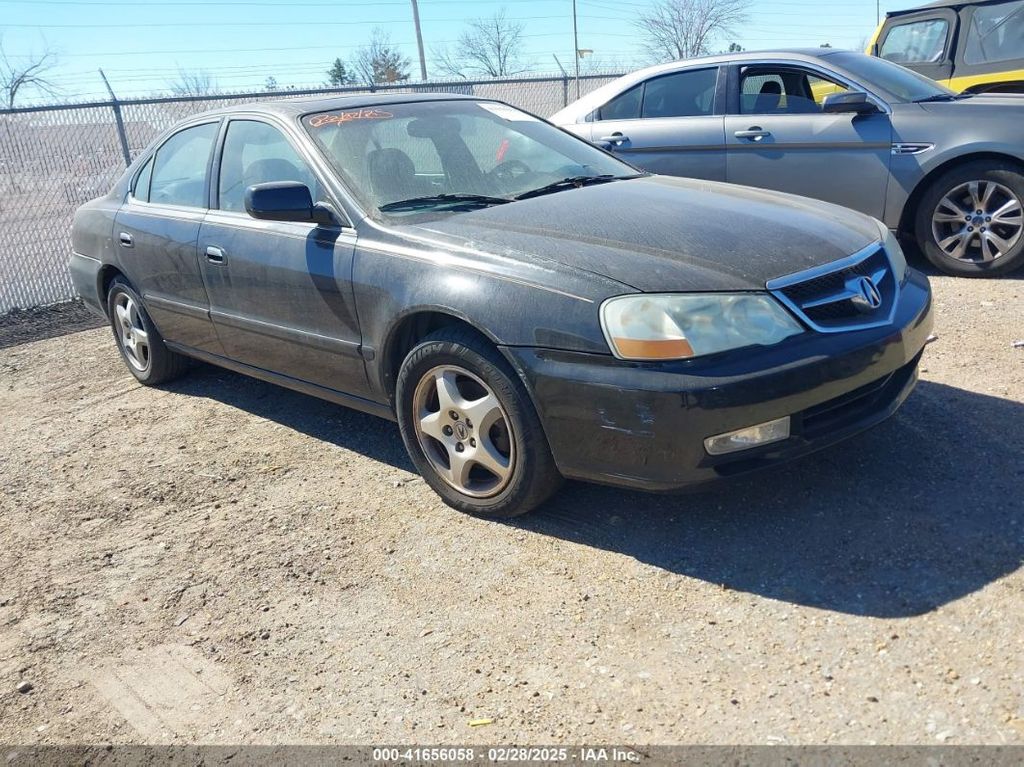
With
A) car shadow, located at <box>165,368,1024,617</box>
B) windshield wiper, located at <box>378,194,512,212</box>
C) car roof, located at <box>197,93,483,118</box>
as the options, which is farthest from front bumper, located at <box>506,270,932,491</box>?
car roof, located at <box>197,93,483,118</box>

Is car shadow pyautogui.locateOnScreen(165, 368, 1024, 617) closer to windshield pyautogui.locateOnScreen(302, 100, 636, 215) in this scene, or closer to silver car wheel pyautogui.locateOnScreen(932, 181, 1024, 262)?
windshield pyautogui.locateOnScreen(302, 100, 636, 215)

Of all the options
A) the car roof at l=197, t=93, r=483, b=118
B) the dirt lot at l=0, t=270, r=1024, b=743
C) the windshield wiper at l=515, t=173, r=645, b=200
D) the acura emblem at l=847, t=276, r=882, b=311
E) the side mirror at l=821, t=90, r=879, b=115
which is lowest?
the dirt lot at l=0, t=270, r=1024, b=743

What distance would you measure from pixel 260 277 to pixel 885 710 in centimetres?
310

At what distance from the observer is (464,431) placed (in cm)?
339

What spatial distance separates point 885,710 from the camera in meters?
2.23

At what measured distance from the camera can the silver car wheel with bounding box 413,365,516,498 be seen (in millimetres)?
3275

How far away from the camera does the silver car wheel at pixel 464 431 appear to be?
129 inches

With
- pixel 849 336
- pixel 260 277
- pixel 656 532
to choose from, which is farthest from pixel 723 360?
pixel 260 277

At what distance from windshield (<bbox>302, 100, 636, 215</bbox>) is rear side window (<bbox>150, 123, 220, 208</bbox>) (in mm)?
888

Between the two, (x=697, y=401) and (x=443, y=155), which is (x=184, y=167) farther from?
(x=697, y=401)

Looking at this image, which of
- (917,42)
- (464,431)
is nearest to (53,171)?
(464,431)

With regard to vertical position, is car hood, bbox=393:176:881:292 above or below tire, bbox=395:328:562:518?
above

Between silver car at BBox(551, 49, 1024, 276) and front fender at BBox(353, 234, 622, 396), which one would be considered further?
silver car at BBox(551, 49, 1024, 276)

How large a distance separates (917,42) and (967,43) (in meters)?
0.58
